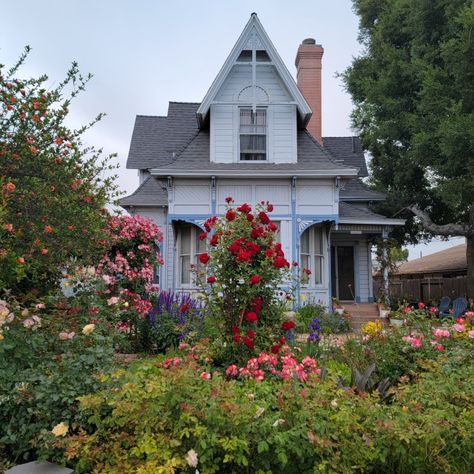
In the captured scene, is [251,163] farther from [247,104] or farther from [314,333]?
[314,333]

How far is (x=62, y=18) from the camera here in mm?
7777

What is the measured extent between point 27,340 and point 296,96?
464 inches

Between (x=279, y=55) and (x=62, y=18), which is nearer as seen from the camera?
(x=62, y=18)

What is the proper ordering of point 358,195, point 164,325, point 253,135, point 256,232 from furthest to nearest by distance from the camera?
point 358,195, point 253,135, point 164,325, point 256,232

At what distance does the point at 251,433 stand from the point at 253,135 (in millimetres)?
12265

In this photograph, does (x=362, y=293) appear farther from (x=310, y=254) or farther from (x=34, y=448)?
(x=34, y=448)

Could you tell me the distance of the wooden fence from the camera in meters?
21.1

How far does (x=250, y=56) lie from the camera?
558 inches

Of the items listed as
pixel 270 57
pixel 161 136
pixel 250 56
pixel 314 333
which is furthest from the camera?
pixel 161 136

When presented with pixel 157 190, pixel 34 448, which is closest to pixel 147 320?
pixel 34 448

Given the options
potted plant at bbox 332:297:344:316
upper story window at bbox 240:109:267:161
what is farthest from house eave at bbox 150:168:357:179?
potted plant at bbox 332:297:344:316

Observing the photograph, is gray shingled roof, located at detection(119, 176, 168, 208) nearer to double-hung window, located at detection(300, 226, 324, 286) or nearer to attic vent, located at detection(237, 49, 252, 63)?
attic vent, located at detection(237, 49, 252, 63)

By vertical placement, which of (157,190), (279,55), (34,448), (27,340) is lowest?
(34,448)

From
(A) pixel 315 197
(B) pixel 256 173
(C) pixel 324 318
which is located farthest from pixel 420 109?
(C) pixel 324 318
